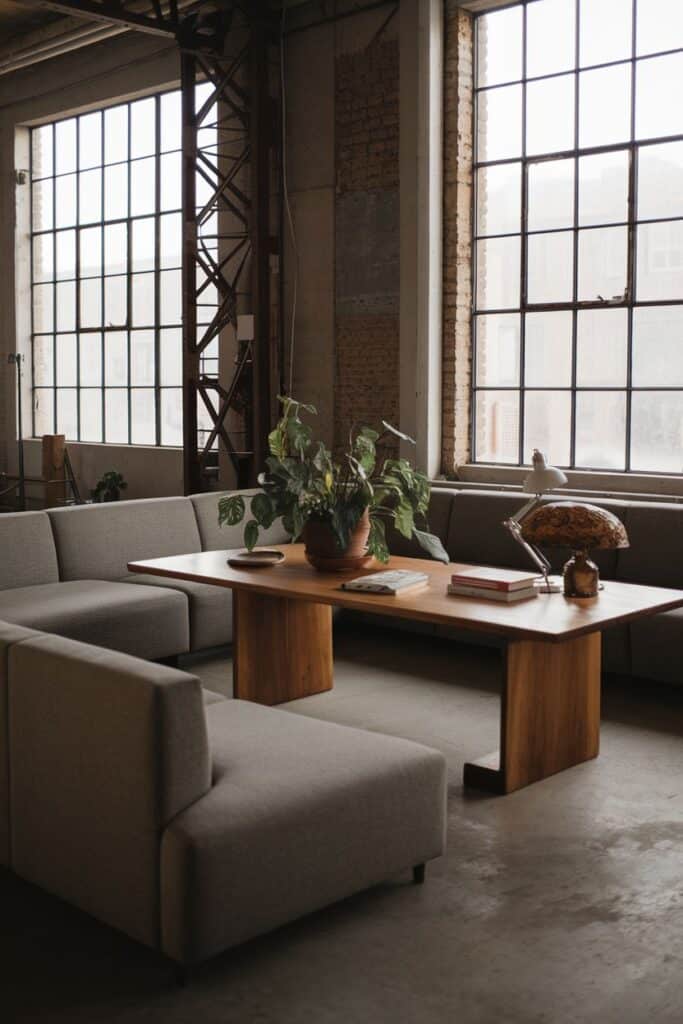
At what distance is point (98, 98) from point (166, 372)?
278 cm

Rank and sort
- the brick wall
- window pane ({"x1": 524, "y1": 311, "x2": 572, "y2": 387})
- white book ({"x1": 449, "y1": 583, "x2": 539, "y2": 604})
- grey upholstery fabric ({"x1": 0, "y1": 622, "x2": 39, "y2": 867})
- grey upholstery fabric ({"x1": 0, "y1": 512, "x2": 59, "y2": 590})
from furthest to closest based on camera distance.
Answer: the brick wall
window pane ({"x1": 524, "y1": 311, "x2": 572, "y2": 387})
grey upholstery fabric ({"x1": 0, "y1": 512, "x2": 59, "y2": 590})
white book ({"x1": 449, "y1": 583, "x2": 539, "y2": 604})
grey upholstery fabric ({"x1": 0, "y1": 622, "x2": 39, "y2": 867})

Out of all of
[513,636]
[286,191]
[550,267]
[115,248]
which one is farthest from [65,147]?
[513,636]

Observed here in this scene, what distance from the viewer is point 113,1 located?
8.75m

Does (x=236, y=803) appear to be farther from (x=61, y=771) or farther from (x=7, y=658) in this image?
(x=7, y=658)

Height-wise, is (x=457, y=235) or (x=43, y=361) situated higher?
(x=457, y=235)

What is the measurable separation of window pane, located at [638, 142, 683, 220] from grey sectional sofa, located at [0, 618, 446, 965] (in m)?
4.92

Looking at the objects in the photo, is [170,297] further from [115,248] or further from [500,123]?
[500,123]

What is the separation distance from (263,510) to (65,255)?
8.06m

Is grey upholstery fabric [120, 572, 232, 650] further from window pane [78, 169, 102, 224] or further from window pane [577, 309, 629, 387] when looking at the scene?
window pane [78, 169, 102, 224]

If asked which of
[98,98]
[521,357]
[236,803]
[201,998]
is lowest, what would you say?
[201,998]

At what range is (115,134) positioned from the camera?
37.6ft

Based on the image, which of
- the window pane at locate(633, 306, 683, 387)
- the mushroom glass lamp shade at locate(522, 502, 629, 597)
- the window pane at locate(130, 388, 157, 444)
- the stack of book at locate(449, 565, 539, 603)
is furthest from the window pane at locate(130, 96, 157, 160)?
the mushroom glass lamp shade at locate(522, 502, 629, 597)

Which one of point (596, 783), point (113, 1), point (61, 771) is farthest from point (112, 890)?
point (113, 1)

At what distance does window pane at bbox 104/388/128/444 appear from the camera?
38.0ft
